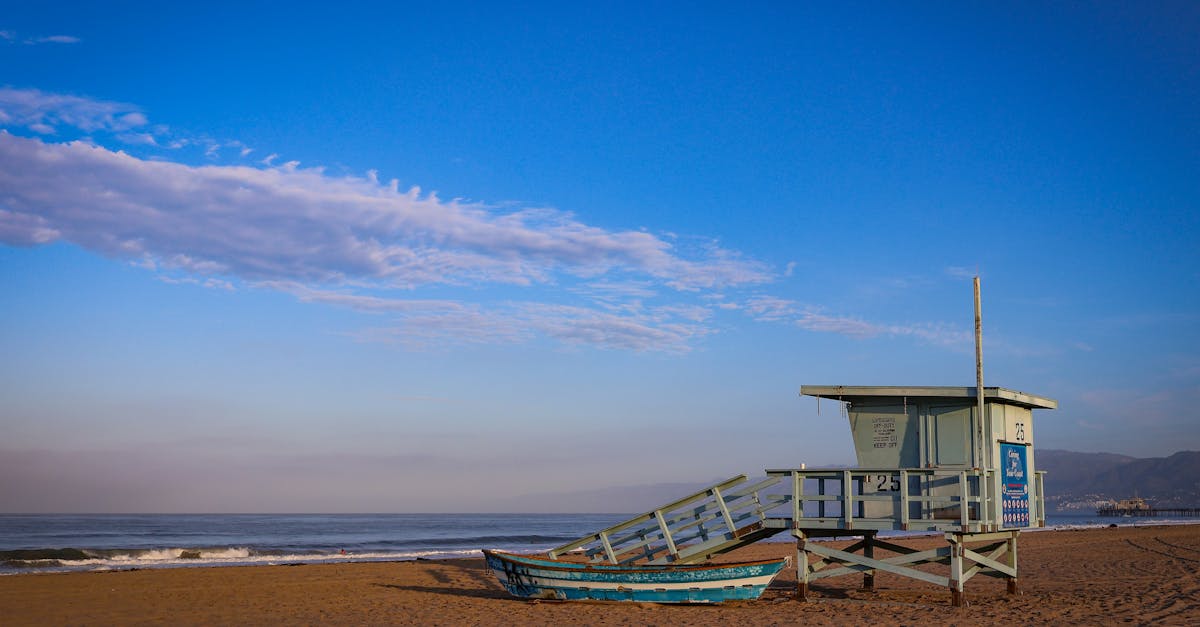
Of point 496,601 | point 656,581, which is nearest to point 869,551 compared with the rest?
point 656,581

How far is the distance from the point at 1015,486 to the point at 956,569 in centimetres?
239

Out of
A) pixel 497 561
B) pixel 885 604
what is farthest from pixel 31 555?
pixel 885 604

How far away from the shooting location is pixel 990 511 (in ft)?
54.6

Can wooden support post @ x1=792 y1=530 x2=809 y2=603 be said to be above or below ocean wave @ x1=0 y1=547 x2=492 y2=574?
above

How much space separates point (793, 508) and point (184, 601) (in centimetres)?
1309

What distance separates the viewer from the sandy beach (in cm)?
1561

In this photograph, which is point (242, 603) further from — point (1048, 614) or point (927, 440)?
point (1048, 614)

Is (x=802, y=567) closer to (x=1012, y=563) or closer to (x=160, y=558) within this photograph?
(x=1012, y=563)

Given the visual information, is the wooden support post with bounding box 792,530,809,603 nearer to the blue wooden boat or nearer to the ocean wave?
the blue wooden boat

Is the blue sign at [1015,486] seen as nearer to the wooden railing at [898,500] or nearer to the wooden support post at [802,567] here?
the wooden railing at [898,500]

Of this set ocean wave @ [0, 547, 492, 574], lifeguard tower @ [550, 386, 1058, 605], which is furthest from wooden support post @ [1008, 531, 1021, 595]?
ocean wave @ [0, 547, 492, 574]

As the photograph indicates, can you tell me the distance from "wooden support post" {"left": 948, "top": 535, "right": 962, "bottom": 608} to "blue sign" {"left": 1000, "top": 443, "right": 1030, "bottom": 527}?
1.42 meters

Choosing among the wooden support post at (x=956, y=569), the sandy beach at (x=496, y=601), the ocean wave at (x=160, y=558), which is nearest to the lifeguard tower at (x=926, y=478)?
the wooden support post at (x=956, y=569)

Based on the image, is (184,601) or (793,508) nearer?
(793,508)
